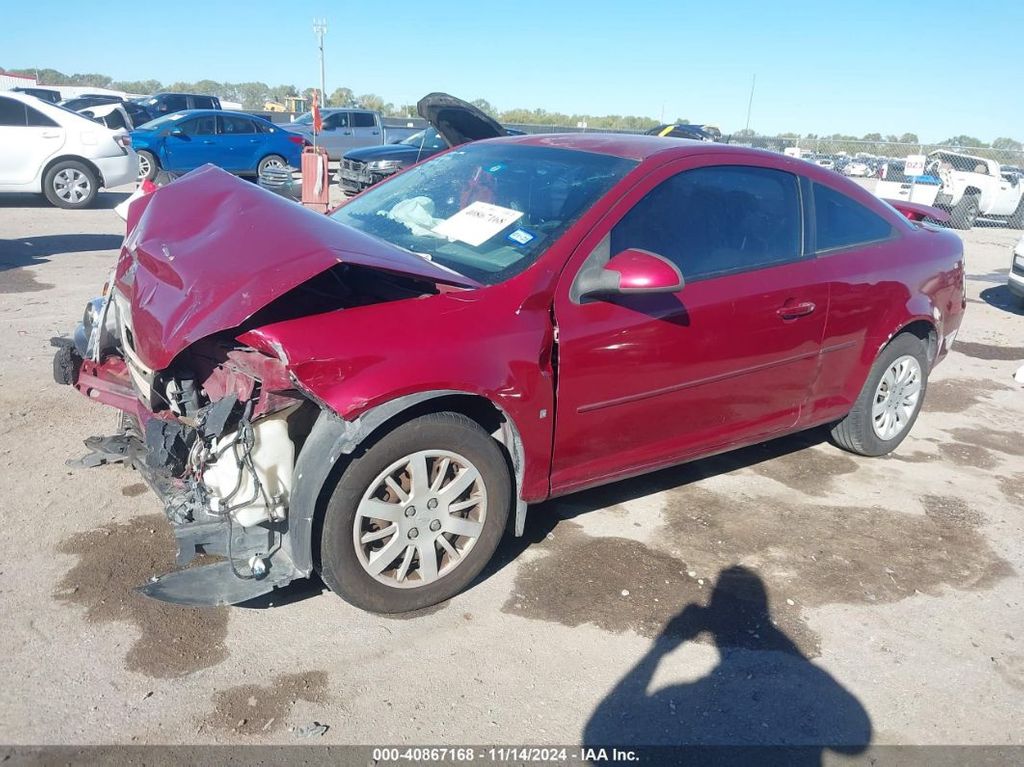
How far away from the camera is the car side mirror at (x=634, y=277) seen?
10.2 ft

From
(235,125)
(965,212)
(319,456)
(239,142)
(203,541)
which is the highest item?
(235,125)

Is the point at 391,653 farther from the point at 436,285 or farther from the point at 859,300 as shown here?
the point at 859,300

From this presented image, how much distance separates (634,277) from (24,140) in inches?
472

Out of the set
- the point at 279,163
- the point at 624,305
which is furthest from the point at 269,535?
the point at 279,163

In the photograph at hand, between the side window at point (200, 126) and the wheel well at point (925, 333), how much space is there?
16.2 metres

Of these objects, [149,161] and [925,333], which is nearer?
[925,333]

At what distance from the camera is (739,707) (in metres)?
2.81

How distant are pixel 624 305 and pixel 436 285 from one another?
79 cm

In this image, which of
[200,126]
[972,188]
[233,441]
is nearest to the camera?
[233,441]

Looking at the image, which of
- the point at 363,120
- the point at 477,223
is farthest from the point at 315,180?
the point at 363,120

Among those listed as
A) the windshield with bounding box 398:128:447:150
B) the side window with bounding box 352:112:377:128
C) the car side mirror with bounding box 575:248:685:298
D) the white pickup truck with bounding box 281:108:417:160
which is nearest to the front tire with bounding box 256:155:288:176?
the windshield with bounding box 398:128:447:150

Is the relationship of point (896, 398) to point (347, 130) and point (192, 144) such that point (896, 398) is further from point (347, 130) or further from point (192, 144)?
point (347, 130)

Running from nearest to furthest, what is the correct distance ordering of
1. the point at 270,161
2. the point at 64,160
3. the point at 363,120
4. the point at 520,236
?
the point at 520,236 → the point at 64,160 → the point at 270,161 → the point at 363,120

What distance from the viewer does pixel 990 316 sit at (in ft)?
31.1
